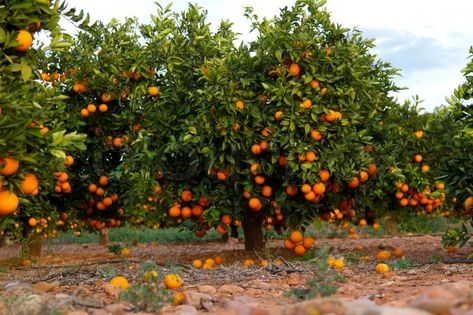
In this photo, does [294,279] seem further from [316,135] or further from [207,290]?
[316,135]

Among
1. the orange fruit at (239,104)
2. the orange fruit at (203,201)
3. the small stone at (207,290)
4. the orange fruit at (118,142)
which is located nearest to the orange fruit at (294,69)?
the orange fruit at (239,104)

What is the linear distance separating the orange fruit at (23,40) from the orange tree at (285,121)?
288 centimetres

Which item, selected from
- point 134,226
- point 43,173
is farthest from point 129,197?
point 134,226

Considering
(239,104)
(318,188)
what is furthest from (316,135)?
(239,104)

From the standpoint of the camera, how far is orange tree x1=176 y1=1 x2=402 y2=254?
Result: 718cm

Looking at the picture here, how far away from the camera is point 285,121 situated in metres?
7.12

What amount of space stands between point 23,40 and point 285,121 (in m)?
3.47

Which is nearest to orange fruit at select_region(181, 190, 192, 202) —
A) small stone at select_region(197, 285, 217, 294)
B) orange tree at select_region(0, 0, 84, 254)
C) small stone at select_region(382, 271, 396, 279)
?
orange tree at select_region(0, 0, 84, 254)

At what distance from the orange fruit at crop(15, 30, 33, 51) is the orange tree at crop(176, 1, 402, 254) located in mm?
2884

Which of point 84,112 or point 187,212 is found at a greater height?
point 84,112

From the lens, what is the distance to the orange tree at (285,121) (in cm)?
718

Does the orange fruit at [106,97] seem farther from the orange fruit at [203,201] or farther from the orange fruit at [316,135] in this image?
the orange fruit at [316,135]

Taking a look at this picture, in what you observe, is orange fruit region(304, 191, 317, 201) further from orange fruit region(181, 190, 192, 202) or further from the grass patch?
the grass patch

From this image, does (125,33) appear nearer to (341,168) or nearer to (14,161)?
(341,168)
